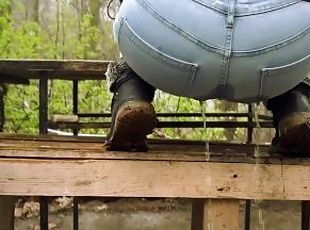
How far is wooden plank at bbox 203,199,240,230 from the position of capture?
152cm

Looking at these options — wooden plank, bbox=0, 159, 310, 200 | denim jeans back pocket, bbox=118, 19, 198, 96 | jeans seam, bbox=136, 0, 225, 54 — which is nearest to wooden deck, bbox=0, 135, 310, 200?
wooden plank, bbox=0, 159, 310, 200

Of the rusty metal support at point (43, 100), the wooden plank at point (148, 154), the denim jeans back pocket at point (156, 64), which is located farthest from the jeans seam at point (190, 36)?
the rusty metal support at point (43, 100)

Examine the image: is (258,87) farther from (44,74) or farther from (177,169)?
(44,74)

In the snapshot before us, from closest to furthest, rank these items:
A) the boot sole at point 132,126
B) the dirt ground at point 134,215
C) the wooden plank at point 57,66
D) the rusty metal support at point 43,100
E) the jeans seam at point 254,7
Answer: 1. the jeans seam at point 254,7
2. the boot sole at point 132,126
3. the wooden plank at point 57,66
4. the rusty metal support at point 43,100
5. the dirt ground at point 134,215

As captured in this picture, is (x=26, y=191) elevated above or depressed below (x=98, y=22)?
below

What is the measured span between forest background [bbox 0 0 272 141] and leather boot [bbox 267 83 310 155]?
2.11m

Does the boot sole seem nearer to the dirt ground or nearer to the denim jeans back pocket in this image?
the denim jeans back pocket

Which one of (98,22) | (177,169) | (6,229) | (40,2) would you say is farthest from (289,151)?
(40,2)

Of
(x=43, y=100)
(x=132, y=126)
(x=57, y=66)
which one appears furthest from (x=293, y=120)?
(x=43, y=100)

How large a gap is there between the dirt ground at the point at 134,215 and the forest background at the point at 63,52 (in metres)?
0.67

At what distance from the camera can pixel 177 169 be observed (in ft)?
4.99

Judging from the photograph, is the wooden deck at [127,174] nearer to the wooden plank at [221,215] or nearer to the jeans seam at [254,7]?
the wooden plank at [221,215]

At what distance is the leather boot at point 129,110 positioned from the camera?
144 cm

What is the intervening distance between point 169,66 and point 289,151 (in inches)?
18.8
